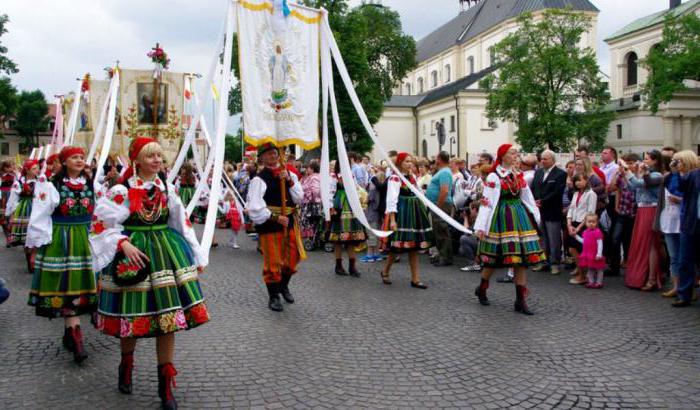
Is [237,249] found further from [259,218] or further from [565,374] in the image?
[565,374]

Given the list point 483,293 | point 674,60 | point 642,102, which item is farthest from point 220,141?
point 642,102

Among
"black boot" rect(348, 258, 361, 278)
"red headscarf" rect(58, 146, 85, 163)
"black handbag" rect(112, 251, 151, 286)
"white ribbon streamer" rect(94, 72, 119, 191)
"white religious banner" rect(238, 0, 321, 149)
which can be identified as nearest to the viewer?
"black handbag" rect(112, 251, 151, 286)

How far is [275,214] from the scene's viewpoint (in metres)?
7.07

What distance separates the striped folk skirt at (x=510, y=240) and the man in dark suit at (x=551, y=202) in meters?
2.95

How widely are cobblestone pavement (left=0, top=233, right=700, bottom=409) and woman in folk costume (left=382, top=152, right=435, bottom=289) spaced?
731 mm

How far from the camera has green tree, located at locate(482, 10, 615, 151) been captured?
139ft

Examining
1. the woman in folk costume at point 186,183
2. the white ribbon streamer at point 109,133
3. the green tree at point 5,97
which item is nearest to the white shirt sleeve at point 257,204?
the white ribbon streamer at point 109,133

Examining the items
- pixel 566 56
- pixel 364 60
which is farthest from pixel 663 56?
pixel 364 60

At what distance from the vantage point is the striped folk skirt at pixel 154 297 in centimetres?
412

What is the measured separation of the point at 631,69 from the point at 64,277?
6812 cm

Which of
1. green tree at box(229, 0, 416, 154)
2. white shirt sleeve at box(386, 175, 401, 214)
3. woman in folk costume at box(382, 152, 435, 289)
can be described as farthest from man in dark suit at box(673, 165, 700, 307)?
green tree at box(229, 0, 416, 154)

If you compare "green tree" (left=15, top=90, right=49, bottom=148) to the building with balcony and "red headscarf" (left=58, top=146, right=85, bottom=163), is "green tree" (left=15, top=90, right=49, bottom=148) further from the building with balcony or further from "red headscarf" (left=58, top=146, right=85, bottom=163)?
"red headscarf" (left=58, top=146, right=85, bottom=163)

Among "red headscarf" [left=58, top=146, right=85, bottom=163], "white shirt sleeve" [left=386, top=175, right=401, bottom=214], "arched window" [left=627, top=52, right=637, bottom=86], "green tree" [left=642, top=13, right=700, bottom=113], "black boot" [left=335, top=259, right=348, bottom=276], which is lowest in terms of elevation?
"black boot" [left=335, top=259, right=348, bottom=276]

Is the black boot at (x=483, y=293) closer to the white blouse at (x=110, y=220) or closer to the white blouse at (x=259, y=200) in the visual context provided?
the white blouse at (x=259, y=200)
